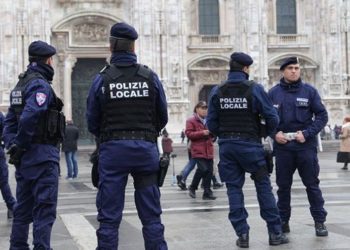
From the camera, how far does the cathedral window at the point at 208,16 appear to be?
39969mm

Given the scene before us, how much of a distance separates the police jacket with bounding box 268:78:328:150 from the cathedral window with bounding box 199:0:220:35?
31.5 m

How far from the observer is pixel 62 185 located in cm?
1839

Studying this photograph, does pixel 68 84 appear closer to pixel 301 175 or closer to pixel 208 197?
pixel 208 197

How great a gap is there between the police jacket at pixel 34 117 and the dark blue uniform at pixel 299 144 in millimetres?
3032

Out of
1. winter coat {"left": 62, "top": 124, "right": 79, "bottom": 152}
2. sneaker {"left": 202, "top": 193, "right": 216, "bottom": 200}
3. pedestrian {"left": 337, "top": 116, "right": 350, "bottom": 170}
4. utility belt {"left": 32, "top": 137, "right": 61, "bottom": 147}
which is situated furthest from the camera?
pedestrian {"left": 337, "top": 116, "right": 350, "bottom": 170}

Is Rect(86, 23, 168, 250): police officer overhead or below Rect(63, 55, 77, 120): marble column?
below

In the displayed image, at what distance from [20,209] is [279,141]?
338cm

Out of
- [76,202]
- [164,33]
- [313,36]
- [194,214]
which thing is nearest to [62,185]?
[76,202]

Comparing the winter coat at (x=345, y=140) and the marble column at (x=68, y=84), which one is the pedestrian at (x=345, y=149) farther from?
the marble column at (x=68, y=84)

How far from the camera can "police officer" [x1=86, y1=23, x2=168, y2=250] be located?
6.22m

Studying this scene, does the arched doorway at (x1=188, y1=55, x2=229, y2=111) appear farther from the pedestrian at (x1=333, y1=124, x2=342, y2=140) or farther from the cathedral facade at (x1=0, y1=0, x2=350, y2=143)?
Result: the pedestrian at (x1=333, y1=124, x2=342, y2=140)

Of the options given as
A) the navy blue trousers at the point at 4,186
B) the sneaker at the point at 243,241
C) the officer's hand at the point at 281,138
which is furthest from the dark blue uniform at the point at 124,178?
the navy blue trousers at the point at 4,186

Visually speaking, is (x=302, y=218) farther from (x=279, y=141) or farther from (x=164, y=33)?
(x=164, y=33)

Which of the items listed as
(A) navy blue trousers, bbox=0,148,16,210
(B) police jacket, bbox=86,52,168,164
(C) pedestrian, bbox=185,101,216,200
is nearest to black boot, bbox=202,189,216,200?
(C) pedestrian, bbox=185,101,216,200
